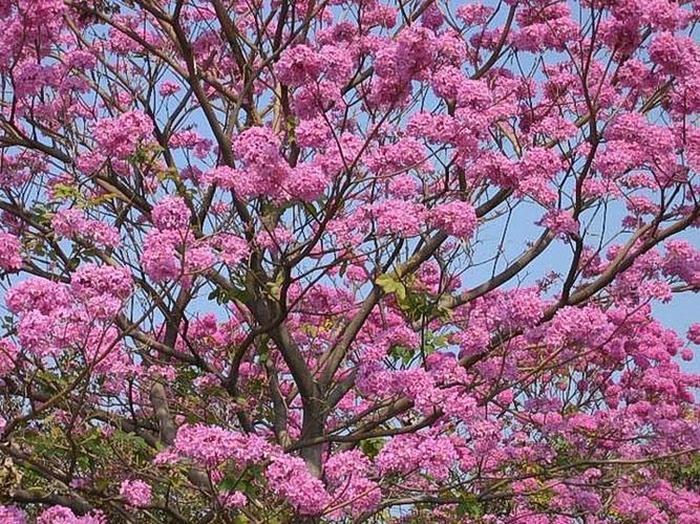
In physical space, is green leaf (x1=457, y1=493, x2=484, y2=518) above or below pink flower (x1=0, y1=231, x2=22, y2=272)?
below

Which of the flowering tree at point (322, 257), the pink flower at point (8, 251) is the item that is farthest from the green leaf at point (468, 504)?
the pink flower at point (8, 251)

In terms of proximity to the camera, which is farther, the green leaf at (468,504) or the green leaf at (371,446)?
the green leaf at (371,446)

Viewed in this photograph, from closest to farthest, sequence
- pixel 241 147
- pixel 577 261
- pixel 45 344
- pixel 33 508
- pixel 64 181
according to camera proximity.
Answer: pixel 45 344, pixel 241 147, pixel 577 261, pixel 64 181, pixel 33 508

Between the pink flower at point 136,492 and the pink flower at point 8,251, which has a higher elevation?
the pink flower at point 8,251

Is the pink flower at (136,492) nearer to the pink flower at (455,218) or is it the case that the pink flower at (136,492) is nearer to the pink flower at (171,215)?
the pink flower at (171,215)

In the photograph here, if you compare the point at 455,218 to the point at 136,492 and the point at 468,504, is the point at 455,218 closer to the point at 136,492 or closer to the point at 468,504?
the point at 468,504

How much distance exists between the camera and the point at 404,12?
8227mm

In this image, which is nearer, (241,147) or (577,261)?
(241,147)

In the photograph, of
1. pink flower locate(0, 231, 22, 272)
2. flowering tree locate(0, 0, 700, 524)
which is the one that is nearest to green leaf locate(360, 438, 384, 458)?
flowering tree locate(0, 0, 700, 524)

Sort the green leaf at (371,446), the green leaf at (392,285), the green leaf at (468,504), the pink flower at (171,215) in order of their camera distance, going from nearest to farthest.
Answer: the pink flower at (171,215)
the green leaf at (392,285)
the green leaf at (468,504)
the green leaf at (371,446)

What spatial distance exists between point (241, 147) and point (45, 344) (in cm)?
150

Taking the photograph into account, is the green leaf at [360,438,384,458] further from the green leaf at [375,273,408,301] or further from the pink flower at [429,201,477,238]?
the pink flower at [429,201,477,238]

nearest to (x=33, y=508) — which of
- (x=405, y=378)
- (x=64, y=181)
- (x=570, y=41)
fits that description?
(x=64, y=181)

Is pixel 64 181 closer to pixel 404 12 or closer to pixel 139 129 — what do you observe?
pixel 139 129
